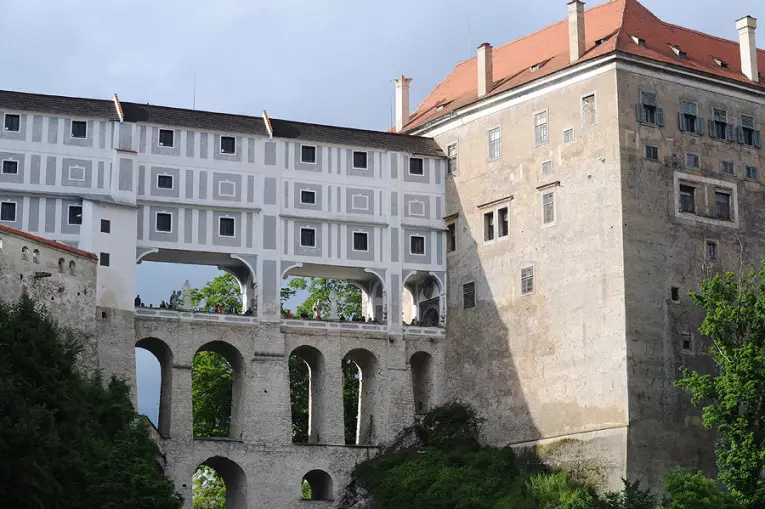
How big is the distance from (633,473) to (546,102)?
1591 cm

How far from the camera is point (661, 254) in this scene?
64.9m

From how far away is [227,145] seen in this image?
7038cm

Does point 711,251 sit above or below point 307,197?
below

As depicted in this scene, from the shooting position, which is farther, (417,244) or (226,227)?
(417,244)

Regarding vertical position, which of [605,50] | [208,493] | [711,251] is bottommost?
[208,493]

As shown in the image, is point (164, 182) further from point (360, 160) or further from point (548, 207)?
point (548, 207)

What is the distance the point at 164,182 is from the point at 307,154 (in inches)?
257

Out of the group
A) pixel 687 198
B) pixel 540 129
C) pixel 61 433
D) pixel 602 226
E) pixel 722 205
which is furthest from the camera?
pixel 540 129

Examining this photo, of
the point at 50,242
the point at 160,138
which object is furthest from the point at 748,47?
the point at 50,242

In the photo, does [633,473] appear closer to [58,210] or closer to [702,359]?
[702,359]

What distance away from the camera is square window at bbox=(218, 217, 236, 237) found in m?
69.4

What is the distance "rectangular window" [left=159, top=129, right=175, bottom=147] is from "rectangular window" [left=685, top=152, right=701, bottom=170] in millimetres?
20901

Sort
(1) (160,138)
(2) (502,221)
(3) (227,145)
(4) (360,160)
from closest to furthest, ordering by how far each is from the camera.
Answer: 1. (1) (160,138)
2. (2) (502,221)
3. (3) (227,145)
4. (4) (360,160)

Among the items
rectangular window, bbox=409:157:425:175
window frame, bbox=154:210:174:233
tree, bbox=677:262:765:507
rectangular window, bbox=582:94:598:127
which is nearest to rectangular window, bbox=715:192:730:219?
tree, bbox=677:262:765:507
